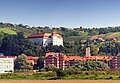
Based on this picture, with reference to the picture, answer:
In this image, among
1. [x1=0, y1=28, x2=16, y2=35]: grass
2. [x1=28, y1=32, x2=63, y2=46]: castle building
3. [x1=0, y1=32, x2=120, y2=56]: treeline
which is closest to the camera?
[x1=0, y1=32, x2=120, y2=56]: treeline

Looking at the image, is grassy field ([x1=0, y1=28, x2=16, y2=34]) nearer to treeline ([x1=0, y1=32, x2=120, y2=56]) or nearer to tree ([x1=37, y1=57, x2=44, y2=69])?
treeline ([x1=0, y1=32, x2=120, y2=56])

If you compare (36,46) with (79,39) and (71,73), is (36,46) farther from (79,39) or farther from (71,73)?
(71,73)

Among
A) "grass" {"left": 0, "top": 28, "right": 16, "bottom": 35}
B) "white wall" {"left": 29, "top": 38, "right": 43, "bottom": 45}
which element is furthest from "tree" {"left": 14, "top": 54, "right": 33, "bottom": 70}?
"grass" {"left": 0, "top": 28, "right": 16, "bottom": 35}

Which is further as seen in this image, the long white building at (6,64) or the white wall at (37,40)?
the white wall at (37,40)

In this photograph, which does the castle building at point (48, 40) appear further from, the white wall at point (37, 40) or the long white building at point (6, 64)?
the long white building at point (6, 64)

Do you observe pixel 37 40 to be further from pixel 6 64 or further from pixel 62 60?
pixel 6 64

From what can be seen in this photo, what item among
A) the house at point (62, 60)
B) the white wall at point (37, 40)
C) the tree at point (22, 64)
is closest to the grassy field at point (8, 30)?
the white wall at point (37, 40)

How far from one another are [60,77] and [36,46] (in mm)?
79717

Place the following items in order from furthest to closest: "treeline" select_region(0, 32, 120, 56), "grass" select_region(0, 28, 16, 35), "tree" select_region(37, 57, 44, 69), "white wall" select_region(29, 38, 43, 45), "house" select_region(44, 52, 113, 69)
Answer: "grass" select_region(0, 28, 16, 35), "white wall" select_region(29, 38, 43, 45), "treeline" select_region(0, 32, 120, 56), "house" select_region(44, 52, 113, 69), "tree" select_region(37, 57, 44, 69)

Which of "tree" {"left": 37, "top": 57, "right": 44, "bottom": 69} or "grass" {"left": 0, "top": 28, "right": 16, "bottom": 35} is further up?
"grass" {"left": 0, "top": 28, "right": 16, "bottom": 35}

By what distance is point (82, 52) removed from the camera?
141 m

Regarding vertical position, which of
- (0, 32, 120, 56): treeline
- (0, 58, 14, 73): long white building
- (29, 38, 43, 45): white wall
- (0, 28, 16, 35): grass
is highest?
(0, 28, 16, 35): grass

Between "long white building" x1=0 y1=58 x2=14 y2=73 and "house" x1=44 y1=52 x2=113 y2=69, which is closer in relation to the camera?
"long white building" x1=0 y1=58 x2=14 y2=73

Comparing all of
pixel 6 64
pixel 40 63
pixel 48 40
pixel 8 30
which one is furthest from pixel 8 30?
pixel 6 64
